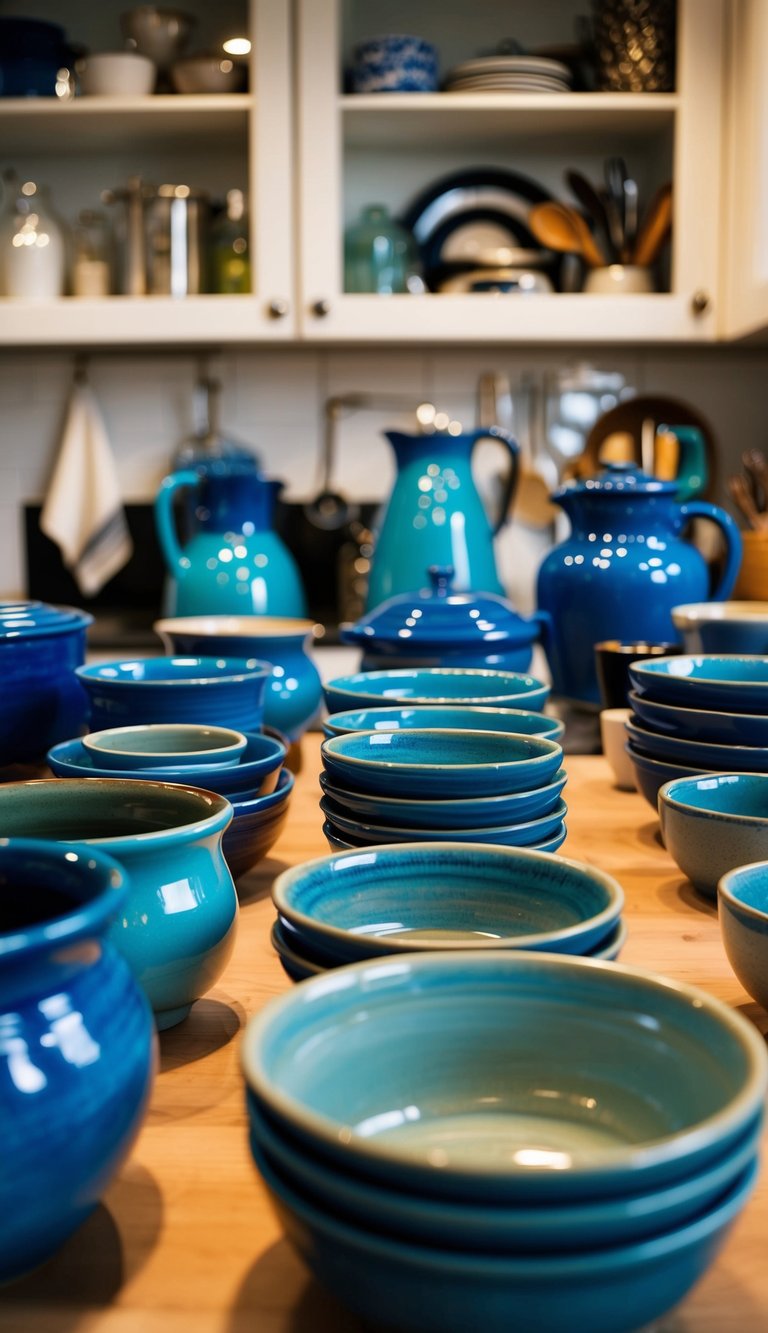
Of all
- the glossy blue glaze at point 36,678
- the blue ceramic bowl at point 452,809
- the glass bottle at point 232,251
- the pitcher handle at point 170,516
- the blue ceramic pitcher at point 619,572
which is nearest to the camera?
the blue ceramic bowl at point 452,809

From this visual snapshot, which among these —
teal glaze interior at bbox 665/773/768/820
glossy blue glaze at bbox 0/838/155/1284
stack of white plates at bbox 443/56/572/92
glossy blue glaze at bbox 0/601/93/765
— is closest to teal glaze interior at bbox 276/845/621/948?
glossy blue glaze at bbox 0/838/155/1284

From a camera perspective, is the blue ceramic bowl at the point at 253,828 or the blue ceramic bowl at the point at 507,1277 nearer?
the blue ceramic bowl at the point at 507,1277

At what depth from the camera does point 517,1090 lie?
0.40 metres

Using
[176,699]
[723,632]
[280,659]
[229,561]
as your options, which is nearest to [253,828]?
[176,699]

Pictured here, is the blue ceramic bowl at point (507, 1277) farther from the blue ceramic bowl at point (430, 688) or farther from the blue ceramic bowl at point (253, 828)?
the blue ceramic bowl at point (430, 688)

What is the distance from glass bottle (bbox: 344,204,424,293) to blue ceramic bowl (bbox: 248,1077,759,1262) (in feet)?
7.60

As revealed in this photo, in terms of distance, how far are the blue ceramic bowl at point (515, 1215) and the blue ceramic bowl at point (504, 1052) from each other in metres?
0.05

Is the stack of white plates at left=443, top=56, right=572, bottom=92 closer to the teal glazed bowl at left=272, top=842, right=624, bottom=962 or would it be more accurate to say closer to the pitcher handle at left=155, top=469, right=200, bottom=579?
the pitcher handle at left=155, top=469, right=200, bottom=579

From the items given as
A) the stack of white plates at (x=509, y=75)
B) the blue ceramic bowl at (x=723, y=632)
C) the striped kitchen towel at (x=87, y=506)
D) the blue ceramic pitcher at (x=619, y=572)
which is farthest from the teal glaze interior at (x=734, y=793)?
the striped kitchen towel at (x=87, y=506)

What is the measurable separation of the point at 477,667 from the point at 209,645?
227 millimetres

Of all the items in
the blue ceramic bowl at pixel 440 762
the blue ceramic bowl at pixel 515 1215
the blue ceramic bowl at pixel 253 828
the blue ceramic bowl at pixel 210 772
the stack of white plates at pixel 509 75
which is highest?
the stack of white plates at pixel 509 75

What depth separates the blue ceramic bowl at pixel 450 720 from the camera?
0.73 m

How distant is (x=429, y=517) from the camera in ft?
5.26

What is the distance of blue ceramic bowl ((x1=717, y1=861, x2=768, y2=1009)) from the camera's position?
500 mm
